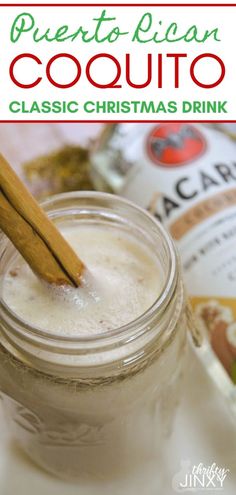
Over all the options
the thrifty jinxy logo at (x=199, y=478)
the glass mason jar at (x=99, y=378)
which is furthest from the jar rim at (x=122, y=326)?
the thrifty jinxy logo at (x=199, y=478)

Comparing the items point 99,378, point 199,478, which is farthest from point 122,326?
point 199,478

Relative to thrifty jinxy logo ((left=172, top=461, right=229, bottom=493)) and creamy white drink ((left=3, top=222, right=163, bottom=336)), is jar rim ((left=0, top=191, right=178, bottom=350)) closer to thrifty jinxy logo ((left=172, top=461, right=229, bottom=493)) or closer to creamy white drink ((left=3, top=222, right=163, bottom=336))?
creamy white drink ((left=3, top=222, right=163, bottom=336))

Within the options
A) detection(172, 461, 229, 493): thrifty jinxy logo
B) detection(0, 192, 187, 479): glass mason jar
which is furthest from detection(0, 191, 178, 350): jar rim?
detection(172, 461, 229, 493): thrifty jinxy logo

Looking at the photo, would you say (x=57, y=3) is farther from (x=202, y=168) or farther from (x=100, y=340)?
(x=100, y=340)

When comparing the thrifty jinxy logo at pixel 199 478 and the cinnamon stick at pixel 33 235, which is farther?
the thrifty jinxy logo at pixel 199 478

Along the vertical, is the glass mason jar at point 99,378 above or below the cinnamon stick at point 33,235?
below

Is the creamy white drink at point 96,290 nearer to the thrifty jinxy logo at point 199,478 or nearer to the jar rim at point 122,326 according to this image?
the jar rim at point 122,326
